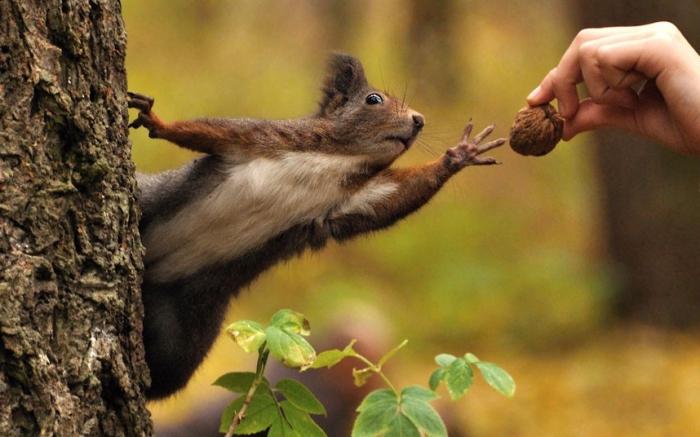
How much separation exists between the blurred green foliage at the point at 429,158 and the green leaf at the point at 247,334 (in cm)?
495

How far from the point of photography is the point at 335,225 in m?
2.74

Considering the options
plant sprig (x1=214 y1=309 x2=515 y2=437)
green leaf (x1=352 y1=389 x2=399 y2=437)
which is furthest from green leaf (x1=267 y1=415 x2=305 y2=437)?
green leaf (x1=352 y1=389 x2=399 y2=437)

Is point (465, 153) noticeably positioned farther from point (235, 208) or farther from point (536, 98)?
point (235, 208)

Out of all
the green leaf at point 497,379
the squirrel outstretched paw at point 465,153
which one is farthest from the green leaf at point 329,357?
the squirrel outstretched paw at point 465,153

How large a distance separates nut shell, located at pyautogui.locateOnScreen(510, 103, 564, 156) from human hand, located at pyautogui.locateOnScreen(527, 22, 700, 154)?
0.05 m

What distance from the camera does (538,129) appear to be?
245 centimetres

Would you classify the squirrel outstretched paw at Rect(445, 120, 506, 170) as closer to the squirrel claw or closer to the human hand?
the human hand

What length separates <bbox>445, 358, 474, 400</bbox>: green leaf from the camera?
Answer: 1.84 m

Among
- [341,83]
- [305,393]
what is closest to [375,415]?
[305,393]

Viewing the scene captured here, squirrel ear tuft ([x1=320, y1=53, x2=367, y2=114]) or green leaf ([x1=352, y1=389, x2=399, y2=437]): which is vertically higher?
squirrel ear tuft ([x1=320, y1=53, x2=367, y2=114])

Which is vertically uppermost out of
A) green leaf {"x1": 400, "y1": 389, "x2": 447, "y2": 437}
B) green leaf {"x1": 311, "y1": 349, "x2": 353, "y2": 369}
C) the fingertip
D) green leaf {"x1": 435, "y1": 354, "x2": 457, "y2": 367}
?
the fingertip

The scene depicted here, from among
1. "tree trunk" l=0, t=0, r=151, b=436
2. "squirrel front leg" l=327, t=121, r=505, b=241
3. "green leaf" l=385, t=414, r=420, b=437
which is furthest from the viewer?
"squirrel front leg" l=327, t=121, r=505, b=241

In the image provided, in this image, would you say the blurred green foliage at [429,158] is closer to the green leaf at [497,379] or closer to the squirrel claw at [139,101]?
the squirrel claw at [139,101]

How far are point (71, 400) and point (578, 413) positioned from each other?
4653mm
